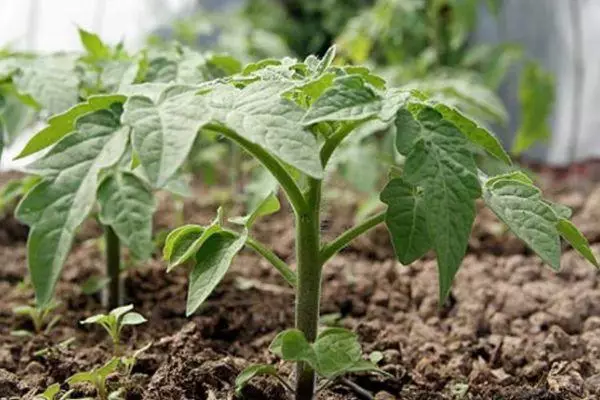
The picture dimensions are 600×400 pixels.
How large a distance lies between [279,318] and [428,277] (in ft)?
1.34

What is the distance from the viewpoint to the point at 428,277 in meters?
2.07

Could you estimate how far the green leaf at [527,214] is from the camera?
1.10 meters

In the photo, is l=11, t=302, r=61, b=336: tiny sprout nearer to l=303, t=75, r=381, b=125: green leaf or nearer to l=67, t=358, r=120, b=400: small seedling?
l=67, t=358, r=120, b=400: small seedling

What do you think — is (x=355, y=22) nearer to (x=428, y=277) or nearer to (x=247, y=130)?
(x=428, y=277)

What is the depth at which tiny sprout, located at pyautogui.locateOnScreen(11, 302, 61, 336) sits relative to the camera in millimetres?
1647

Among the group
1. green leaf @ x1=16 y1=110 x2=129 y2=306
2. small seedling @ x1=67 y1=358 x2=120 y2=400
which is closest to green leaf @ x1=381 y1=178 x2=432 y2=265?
green leaf @ x1=16 y1=110 x2=129 y2=306

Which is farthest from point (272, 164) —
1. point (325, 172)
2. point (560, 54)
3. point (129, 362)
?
point (560, 54)

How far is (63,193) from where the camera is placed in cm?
108

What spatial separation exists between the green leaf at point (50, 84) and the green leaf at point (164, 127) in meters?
0.54

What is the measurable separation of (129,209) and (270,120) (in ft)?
1.93

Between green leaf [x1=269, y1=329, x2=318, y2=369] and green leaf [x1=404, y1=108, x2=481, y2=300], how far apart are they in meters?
0.21

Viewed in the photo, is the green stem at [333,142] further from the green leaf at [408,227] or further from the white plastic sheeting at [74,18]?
the white plastic sheeting at [74,18]

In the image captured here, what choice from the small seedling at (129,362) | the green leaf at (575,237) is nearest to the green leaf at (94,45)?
the small seedling at (129,362)

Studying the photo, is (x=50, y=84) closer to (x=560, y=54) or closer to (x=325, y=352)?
(x=325, y=352)
